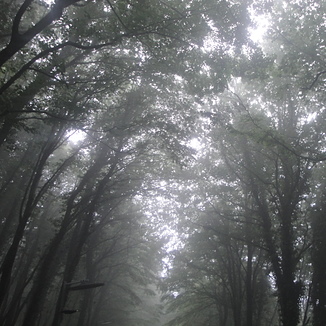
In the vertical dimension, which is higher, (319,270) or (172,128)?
(172,128)

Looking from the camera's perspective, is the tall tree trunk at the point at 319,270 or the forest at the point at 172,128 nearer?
the forest at the point at 172,128

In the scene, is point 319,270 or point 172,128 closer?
point 172,128

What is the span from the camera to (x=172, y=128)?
403 inches

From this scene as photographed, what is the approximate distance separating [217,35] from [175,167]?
782 cm

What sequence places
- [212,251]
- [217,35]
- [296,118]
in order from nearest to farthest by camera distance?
[217,35] < [296,118] < [212,251]

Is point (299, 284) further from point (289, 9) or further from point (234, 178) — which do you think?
point (289, 9)

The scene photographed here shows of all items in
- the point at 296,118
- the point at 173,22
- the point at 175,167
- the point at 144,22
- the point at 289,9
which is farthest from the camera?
the point at 175,167

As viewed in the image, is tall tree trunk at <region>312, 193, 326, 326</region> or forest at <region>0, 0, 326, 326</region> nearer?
forest at <region>0, 0, 326, 326</region>

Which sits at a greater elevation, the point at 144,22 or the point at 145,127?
the point at 145,127

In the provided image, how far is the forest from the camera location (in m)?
6.75

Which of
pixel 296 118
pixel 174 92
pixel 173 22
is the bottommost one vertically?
pixel 173 22

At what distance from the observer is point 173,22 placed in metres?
6.35

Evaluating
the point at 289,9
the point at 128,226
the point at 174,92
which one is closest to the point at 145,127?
the point at 174,92

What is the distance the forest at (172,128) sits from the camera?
22.1ft
